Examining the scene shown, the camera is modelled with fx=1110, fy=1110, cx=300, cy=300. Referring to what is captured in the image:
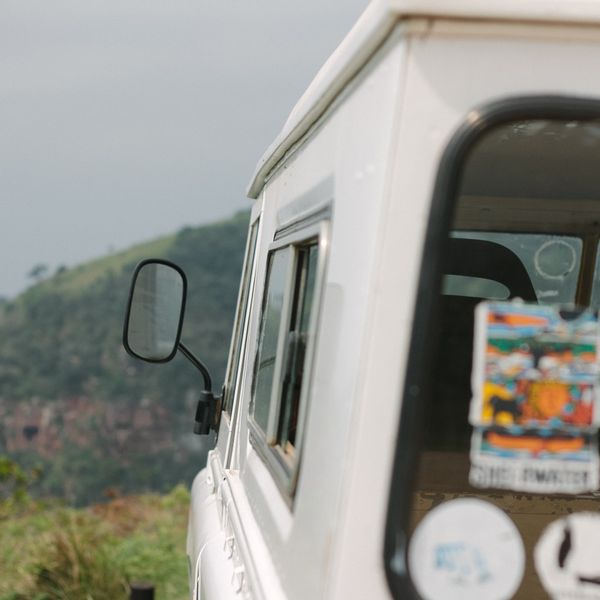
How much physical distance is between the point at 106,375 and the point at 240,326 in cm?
4747

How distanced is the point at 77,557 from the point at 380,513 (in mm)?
5408

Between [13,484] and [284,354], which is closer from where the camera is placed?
[284,354]

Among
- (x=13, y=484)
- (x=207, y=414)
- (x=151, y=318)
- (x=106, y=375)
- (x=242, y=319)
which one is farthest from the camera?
(x=106, y=375)

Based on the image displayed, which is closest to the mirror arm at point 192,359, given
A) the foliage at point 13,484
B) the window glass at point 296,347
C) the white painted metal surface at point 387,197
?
the window glass at point 296,347

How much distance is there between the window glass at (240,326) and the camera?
3.39 metres

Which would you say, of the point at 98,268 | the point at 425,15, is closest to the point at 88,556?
the point at 425,15

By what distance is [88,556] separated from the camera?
6449 millimetres

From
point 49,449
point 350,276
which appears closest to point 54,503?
point 350,276

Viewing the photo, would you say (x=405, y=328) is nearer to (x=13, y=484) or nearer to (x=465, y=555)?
(x=465, y=555)

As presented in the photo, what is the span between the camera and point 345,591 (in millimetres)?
1358

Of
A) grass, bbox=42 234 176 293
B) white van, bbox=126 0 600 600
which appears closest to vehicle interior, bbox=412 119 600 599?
white van, bbox=126 0 600 600

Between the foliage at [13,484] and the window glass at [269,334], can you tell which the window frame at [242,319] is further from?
the foliage at [13,484]

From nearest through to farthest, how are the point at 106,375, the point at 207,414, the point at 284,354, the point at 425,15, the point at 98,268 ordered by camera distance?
the point at 425,15
the point at 284,354
the point at 207,414
the point at 106,375
the point at 98,268

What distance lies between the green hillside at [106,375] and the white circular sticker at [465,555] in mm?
34411
